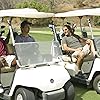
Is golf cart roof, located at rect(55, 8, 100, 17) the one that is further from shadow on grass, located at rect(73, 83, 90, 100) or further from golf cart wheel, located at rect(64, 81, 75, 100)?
shadow on grass, located at rect(73, 83, 90, 100)

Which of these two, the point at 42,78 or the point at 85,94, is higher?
the point at 42,78

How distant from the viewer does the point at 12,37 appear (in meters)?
5.48

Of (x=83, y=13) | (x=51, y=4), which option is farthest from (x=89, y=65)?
(x=51, y=4)

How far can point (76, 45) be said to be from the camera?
7355 millimetres

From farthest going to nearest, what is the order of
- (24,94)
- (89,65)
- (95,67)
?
(89,65) < (95,67) < (24,94)

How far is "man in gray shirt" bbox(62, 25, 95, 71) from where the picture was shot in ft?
22.4

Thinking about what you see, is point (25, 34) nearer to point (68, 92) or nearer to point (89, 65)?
point (68, 92)

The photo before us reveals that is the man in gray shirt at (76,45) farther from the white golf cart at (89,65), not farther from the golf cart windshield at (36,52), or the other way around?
the golf cart windshield at (36,52)

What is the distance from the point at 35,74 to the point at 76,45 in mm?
2452

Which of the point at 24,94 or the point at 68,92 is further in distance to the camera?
the point at 68,92

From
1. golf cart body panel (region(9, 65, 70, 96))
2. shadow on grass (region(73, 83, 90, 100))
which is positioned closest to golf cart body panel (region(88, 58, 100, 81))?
shadow on grass (region(73, 83, 90, 100))

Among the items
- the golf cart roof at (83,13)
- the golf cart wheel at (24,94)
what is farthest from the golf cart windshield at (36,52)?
the golf cart roof at (83,13)

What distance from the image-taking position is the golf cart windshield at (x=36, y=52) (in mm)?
5445

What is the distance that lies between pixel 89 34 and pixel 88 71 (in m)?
0.83
